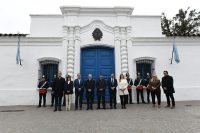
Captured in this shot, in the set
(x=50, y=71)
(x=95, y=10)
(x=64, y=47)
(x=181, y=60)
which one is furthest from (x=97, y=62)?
(x=181, y=60)

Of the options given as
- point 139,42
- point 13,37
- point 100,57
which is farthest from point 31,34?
point 139,42

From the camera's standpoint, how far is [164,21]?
32.2m

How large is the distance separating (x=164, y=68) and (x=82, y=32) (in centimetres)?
589

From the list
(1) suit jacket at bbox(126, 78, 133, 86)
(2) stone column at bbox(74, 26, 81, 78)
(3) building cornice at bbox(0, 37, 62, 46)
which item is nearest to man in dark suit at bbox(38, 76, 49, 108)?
(2) stone column at bbox(74, 26, 81, 78)

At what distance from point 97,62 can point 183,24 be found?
2062cm

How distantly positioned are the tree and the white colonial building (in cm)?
1630

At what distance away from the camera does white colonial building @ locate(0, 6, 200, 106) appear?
14072 mm

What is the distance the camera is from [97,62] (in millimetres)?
14336

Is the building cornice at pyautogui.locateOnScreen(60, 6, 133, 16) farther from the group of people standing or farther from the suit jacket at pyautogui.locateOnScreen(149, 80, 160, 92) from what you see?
the suit jacket at pyautogui.locateOnScreen(149, 80, 160, 92)

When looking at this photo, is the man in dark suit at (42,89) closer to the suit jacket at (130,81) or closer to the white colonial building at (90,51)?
the white colonial building at (90,51)

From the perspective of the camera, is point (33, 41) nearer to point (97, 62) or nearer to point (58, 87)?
point (97, 62)

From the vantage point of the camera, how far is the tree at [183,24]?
30203 millimetres

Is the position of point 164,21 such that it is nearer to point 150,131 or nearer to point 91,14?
point 91,14

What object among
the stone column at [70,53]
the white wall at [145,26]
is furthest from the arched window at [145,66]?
the stone column at [70,53]
